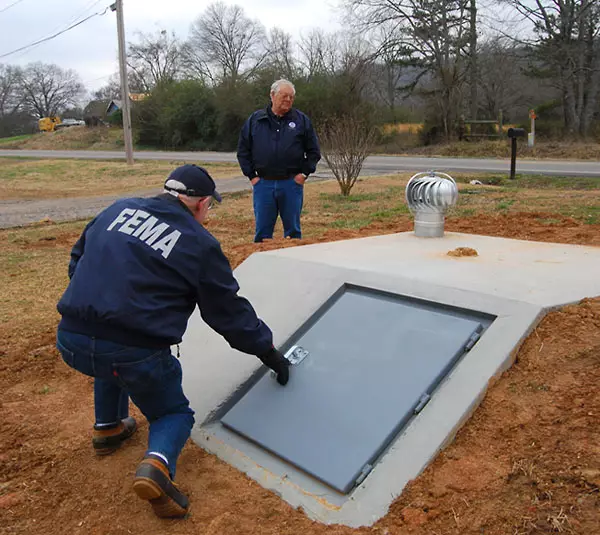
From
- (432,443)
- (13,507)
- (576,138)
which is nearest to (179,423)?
(13,507)

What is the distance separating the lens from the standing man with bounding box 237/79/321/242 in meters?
5.15

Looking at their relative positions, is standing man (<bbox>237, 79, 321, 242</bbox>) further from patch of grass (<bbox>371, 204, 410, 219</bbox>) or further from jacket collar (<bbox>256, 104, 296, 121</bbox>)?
patch of grass (<bbox>371, 204, 410, 219</bbox>)

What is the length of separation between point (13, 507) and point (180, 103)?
36384 millimetres

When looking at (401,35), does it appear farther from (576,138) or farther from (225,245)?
(225,245)

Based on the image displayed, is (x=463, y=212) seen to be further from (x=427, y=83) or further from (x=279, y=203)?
(x=427, y=83)

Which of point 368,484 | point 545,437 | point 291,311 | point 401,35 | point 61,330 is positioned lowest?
point 368,484

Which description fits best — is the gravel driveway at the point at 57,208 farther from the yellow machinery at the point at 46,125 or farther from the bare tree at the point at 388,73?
the yellow machinery at the point at 46,125

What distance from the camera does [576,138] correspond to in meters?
24.8

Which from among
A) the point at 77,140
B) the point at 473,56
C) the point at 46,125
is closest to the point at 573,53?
the point at 473,56

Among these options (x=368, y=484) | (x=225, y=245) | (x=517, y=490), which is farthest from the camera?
(x=225, y=245)

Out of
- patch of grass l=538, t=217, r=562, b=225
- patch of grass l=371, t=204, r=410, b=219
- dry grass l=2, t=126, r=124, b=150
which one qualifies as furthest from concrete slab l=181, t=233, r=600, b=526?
dry grass l=2, t=126, r=124, b=150

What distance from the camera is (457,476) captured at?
2174 mm

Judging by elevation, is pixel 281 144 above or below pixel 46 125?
below

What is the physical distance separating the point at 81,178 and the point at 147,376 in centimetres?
1925
